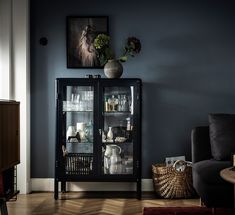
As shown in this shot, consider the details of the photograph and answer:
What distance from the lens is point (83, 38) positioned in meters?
4.81

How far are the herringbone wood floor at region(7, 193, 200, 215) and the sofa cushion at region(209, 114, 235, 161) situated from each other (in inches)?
23.3

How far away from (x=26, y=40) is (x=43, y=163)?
1.42 m

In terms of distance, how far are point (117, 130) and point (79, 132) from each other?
0.41 metres

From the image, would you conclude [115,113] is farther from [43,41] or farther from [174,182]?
[43,41]

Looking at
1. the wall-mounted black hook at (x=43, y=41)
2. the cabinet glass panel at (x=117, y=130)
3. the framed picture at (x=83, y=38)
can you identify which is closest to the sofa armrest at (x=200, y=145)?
the cabinet glass panel at (x=117, y=130)

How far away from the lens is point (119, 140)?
4504 millimetres

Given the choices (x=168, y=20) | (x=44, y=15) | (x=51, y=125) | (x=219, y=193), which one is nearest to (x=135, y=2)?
(x=168, y=20)

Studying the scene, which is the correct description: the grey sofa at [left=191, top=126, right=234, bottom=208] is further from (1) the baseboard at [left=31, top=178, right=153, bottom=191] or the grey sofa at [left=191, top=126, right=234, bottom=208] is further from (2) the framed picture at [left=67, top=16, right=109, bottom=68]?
(2) the framed picture at [left=67, top=16, right=109, bottom=68]

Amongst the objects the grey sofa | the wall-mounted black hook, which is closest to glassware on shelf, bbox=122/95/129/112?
the grey sofa

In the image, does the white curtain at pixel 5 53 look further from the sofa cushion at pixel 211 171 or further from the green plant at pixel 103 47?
the sofa cushion at pixel 211 171

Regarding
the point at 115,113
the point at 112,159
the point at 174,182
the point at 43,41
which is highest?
the point at 43,41

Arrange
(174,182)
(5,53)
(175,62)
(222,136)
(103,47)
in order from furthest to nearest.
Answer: (175,62), (5,53), (103,47), (174,182), (222,136)

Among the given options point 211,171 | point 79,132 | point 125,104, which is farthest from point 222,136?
point 79,132

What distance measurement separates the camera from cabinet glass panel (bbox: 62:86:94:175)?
4.49 metres
